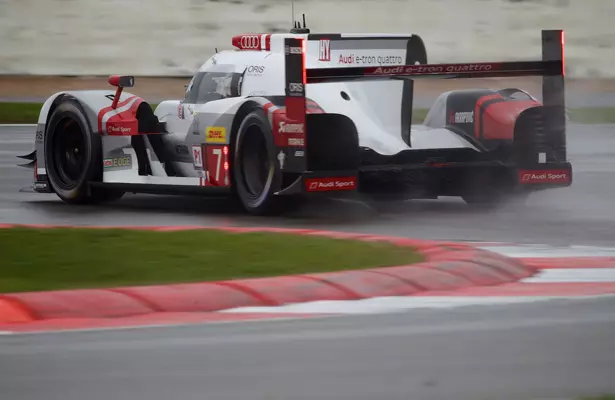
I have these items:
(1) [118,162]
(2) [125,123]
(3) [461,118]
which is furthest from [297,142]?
(1) [118,162]

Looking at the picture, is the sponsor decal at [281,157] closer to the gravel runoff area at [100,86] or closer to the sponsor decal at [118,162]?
the sponsor decal at [118,162]

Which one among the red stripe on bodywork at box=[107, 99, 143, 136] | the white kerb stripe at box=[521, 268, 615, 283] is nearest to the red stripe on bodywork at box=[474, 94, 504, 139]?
the red stripe on bodywork at box=[107, 99, 143, 136]

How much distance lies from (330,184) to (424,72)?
1.18m

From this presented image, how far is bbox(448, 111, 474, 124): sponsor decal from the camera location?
12.9 metres

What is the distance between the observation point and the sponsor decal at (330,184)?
11.6 m

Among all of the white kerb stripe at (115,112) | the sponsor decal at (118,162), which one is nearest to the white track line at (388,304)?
the sponsor decal at (118,162)

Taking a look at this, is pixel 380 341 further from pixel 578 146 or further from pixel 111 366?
pixel 578 146

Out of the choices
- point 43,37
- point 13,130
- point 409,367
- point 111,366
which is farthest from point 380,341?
point 43,37

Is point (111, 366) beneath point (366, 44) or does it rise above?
beneath

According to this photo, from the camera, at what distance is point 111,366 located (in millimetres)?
5609

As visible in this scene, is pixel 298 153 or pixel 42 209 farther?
pixel 42 209

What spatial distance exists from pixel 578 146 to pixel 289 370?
16619 millimetres

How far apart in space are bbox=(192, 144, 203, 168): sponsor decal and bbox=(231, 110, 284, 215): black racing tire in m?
0.43

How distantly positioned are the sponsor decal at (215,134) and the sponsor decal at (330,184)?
0.95 metres
